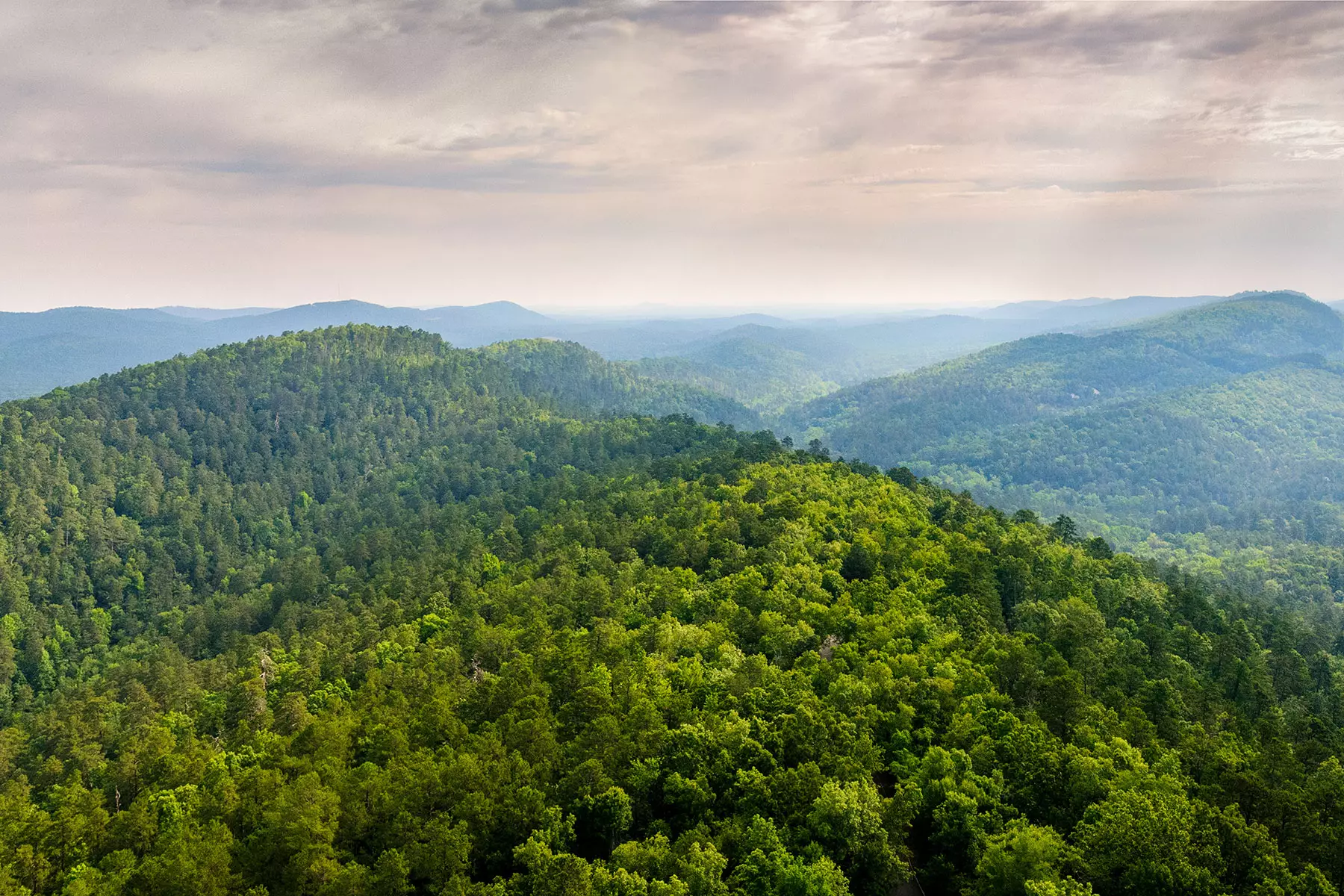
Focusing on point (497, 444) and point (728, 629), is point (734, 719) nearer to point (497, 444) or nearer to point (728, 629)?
point (728, 629)

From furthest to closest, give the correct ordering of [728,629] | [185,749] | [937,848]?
[728,629] < [185,749] < [937,848]

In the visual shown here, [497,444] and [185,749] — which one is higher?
[497,444]

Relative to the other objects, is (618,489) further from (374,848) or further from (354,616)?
(374,848)

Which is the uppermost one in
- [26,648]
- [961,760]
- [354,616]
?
[961,760]

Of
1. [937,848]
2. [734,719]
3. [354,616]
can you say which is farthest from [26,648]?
[937,848]

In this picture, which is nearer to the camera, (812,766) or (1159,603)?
(812,766)

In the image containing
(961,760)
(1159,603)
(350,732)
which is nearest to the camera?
(961,760)
